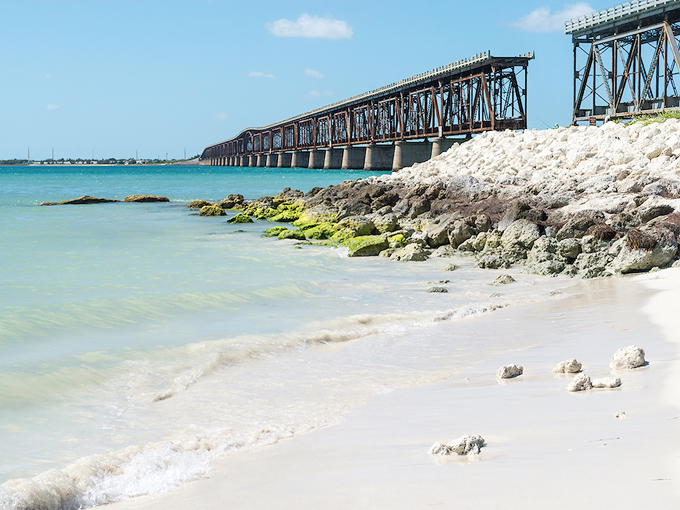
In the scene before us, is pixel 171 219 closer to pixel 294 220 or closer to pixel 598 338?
pixel 294 220

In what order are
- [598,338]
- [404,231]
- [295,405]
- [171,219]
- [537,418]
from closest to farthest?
[537,418]
[295,405]
[598,338]
[404,231]
[171,219]

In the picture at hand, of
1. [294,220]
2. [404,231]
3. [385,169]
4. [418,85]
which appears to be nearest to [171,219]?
[294,220]

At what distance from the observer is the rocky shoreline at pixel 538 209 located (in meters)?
11.9

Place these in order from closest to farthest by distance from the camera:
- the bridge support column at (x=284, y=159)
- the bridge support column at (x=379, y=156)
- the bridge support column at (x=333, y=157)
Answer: the bridge support column at (x=379, y=156), the bridge support column at (x=333, y=157), the bridge support column at (x=284, y=159)

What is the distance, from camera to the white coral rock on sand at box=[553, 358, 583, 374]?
504 centimetres

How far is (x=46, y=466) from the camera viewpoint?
4281mm

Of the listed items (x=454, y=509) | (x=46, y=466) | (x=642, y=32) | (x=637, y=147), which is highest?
(x=642, y=32)

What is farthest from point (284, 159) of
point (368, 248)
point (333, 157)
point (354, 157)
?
point (368, 248)

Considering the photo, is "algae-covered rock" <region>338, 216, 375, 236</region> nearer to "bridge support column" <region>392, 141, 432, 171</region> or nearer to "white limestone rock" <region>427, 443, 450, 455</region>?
"white limestone rock" <region>427, 443, 450, 455</region>

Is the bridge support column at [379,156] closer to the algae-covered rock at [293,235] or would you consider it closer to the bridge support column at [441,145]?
the bridge support column at [441,145]

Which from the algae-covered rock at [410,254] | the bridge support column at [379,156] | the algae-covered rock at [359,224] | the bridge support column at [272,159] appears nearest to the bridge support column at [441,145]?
the bridge support column at [379,156]

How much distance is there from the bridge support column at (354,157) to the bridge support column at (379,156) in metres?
9.11

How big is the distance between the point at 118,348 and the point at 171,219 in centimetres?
2165

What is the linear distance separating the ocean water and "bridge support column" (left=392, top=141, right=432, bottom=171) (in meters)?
46.0
